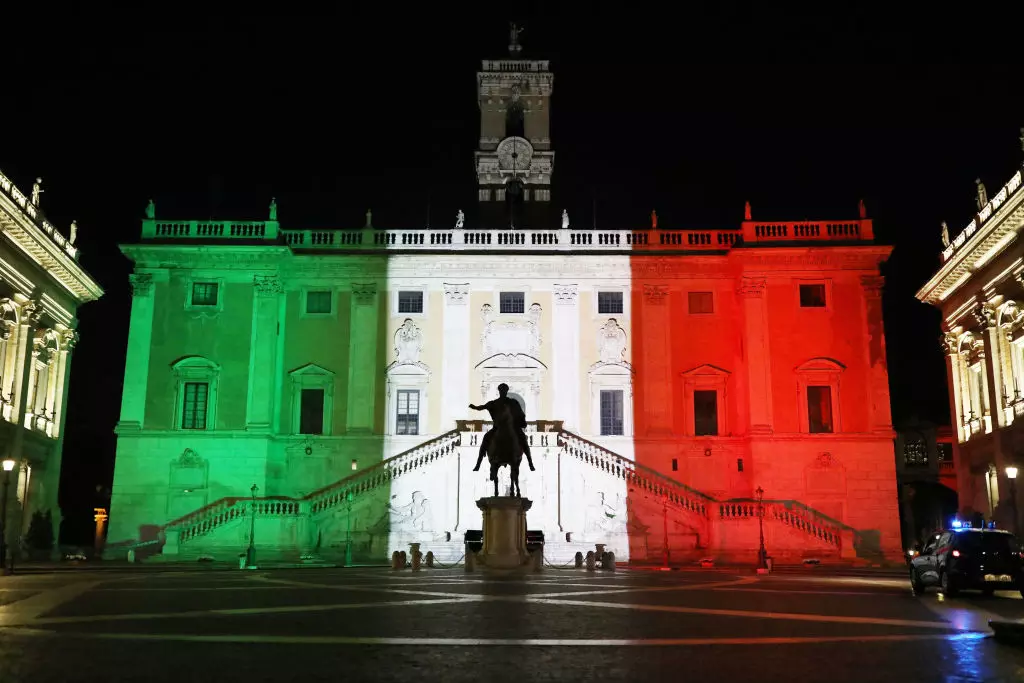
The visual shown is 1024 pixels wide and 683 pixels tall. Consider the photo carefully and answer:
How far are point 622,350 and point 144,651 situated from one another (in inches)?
1442

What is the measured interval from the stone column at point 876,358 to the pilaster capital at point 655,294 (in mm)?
8837

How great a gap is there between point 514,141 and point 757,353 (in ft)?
70.7

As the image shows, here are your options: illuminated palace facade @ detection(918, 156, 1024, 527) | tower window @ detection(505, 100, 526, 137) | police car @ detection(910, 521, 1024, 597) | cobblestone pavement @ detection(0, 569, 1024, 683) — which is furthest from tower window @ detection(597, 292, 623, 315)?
cobblestone pavement @ detection(0, 569, 1024, 683)

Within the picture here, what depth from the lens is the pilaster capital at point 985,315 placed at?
38312 mm

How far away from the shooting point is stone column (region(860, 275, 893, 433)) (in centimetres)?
4323

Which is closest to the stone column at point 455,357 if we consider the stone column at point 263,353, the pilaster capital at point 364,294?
the pilaster capital at point 364,294

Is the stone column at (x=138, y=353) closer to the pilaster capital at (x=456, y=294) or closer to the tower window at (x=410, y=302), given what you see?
the tower window at (x=410, y=302)

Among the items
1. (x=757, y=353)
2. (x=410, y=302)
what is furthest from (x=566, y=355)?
(x=757, y=353)

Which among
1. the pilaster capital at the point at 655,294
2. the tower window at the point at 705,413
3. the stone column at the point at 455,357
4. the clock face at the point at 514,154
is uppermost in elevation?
the clock face at the point at 514,154

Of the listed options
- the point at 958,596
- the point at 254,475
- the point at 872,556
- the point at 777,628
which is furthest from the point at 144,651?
the point at 872,556

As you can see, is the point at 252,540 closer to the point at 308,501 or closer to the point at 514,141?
the point at 308,501

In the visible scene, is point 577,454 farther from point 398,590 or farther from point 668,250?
point 398,590

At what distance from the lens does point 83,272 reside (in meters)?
44.7

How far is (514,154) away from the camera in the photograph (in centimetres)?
5809
